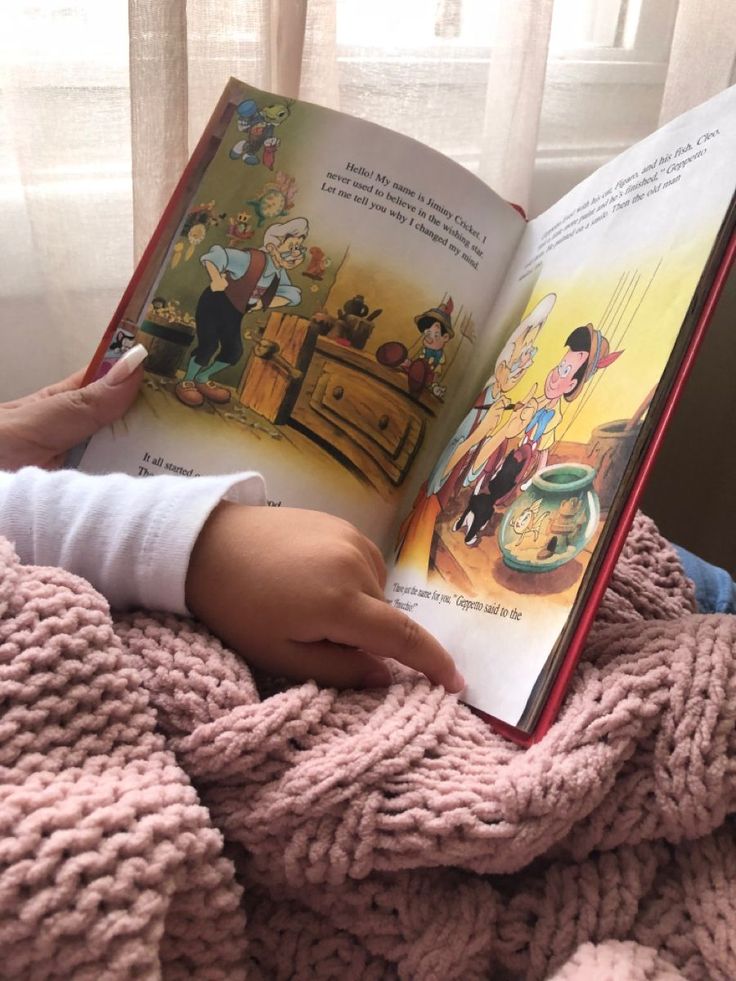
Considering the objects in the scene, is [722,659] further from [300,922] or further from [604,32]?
[604,32]

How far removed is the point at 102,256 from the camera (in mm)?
713

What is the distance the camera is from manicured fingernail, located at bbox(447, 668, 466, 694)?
42 centimetres

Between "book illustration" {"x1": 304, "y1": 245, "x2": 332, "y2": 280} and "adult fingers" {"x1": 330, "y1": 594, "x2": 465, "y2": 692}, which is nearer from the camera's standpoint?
"adult fingers" {"x1": 330, "y1": 594, "x2": 465, "y2": 692}

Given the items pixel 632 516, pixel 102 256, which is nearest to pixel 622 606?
pixel 632 516

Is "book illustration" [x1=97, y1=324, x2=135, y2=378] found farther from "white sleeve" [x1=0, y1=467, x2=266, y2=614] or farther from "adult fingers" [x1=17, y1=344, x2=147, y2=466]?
"white sleeve" [x1=0, y1=467, x2=266, y2=614]

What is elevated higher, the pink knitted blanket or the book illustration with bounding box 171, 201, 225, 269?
the book illustration with bounding box 171, 201, 225, 269

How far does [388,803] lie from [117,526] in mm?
182

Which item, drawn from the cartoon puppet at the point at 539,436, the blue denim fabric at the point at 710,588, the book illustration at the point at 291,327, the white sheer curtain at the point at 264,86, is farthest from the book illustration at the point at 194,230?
the blue denim fabric at the point at 710,588

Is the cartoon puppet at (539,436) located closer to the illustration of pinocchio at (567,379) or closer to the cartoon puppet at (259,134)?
the illustration of pinocchio at (567,379)

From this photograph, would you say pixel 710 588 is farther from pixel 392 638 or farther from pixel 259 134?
pixel 259 134

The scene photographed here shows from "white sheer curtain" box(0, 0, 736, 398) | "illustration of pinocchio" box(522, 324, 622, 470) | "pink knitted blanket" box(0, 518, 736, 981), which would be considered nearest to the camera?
"pink knitted blanket" box(0, 518, 736, 981)

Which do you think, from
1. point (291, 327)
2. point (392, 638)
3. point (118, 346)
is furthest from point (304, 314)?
point (392, 638)

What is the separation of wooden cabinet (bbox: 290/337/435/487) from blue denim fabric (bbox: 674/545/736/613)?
0.19 m

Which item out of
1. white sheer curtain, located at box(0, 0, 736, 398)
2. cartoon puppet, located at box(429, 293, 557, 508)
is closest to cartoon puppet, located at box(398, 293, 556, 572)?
cartoon puppet, located at box(429, 293, 557, 508)
